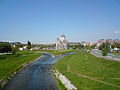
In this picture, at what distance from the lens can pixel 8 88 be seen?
21.9 m

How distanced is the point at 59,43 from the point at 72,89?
164 meters

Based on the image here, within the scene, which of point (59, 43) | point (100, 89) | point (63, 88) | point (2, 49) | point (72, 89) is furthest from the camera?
point (59, 43)

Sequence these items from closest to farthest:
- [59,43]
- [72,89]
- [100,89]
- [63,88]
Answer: [100,89] < [72,89] < [63,88] < [59,43]

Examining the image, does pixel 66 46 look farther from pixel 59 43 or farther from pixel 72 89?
pixel 72 89

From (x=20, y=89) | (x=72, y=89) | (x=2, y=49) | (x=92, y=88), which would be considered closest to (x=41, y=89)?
(x=20, y=89)

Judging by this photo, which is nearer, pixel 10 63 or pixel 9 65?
pixel 9 65

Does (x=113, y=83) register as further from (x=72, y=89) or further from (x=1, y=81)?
(x=1, y=81)

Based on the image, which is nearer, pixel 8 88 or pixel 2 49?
pixel 8 88

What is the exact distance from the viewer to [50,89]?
69.3 feet

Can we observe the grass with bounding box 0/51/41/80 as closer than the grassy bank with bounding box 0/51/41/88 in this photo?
No

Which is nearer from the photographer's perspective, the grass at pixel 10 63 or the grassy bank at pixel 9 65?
the grassy bank at pixel 9 65

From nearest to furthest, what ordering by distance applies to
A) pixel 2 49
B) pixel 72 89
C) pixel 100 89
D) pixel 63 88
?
1. pixel 100 89
2. pixel 72 89
3. pixel 63 88
4. pixel 2 49

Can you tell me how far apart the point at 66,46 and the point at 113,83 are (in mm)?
170335

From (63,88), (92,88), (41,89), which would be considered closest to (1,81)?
(41,89)
